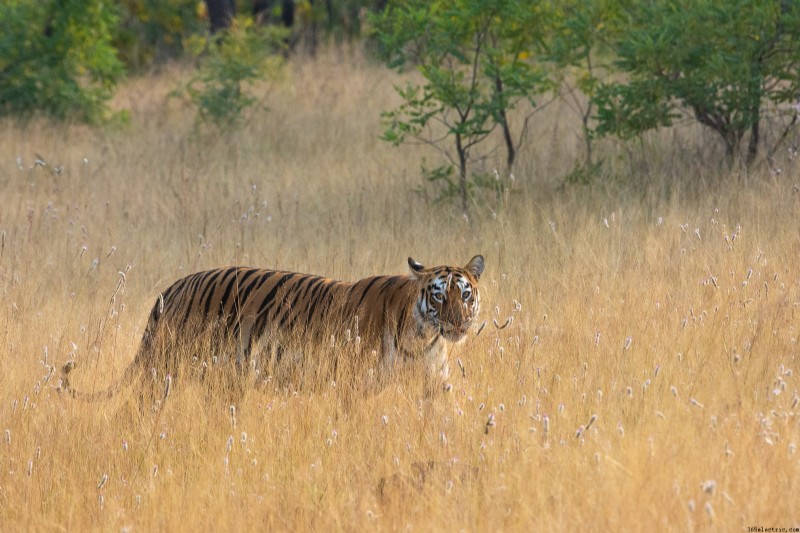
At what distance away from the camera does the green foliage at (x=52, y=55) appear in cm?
1522

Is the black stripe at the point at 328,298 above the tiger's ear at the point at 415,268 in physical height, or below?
below

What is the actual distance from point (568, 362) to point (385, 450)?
4.06ft

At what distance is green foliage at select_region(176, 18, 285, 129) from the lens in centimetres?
1502

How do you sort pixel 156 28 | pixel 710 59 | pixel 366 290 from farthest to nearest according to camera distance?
pixel 156 28 → pixel 710 59 → pixel 366 290

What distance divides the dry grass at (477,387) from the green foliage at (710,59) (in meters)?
0.78

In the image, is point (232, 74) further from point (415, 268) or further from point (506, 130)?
point (415, 268)

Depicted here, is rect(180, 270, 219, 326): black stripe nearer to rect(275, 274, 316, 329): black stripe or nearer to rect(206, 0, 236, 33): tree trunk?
rect(275, 274, 316, 329): black stripe

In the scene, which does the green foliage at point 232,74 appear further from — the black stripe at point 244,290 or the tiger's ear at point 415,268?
the tiger's ear at point 415,268

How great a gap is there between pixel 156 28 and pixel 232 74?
11.5m

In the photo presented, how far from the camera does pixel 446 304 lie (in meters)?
4.96

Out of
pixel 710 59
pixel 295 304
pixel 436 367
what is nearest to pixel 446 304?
pixel 436 367

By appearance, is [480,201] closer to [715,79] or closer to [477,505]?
[715,79]

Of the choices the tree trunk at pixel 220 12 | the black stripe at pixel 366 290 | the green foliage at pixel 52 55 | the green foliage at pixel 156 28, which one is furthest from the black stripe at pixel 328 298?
the green foliage at pixel 156 28

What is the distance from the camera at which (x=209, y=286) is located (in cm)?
552
